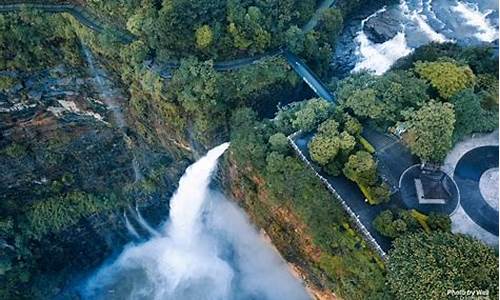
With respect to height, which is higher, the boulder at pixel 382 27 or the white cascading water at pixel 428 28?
the boulder at pixel 382 27

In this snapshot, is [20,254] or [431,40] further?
[431,40]

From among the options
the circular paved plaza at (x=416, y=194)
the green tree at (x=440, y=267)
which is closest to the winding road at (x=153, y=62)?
the circular paved plaza at (x=416, y=194)

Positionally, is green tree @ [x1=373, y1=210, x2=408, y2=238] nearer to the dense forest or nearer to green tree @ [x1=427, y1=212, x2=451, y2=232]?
the dense forest

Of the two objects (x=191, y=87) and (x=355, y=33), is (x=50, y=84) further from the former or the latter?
(x=355, y=33)

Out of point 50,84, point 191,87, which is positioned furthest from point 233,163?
point 50,84

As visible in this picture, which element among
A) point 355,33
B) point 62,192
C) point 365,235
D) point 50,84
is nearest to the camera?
point 365,235

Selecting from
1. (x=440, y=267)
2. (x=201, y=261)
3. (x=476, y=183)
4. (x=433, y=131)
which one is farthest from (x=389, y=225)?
(x=201, y=261)

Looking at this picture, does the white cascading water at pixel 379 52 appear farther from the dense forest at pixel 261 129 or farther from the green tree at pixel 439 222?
the green tree at pixel 439 222
